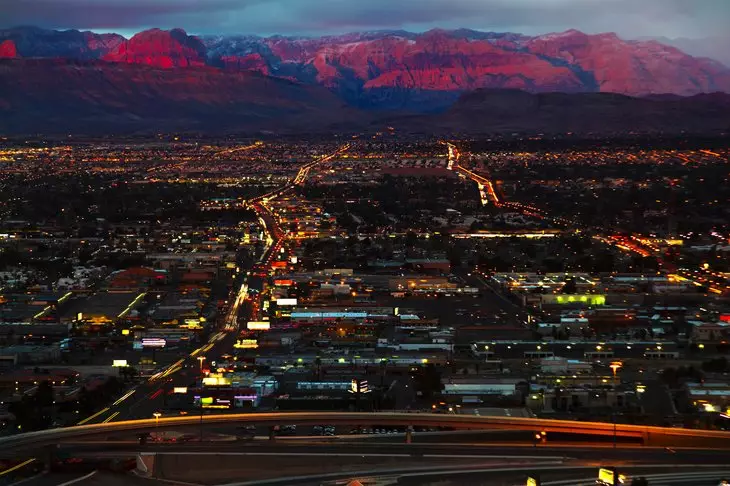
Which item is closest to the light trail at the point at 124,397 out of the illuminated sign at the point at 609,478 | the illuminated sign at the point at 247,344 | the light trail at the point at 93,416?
Result: the light trail at the point at 93,416

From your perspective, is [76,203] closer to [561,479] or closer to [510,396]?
[510,396]

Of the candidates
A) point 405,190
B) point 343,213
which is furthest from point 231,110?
point 343,213

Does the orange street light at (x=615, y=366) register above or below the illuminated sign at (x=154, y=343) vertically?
above

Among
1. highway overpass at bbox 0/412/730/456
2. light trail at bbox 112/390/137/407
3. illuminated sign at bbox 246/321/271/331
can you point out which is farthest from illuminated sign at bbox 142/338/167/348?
highway overpass at bbox 0/412/730/456

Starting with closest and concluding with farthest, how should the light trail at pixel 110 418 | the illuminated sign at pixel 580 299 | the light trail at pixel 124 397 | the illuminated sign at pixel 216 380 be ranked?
1. the light trail at pixel 110 418
2. the light trail at pixel 124 397
3. the illuminated sign at pixel 216 380
4. the illuminated sign at pixel 580 299

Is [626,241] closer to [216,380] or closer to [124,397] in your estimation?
[216,380]

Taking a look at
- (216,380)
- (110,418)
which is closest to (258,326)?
(216,380)

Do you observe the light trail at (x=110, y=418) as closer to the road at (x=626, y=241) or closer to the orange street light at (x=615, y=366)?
the orange street light at (x=615, y=366)
